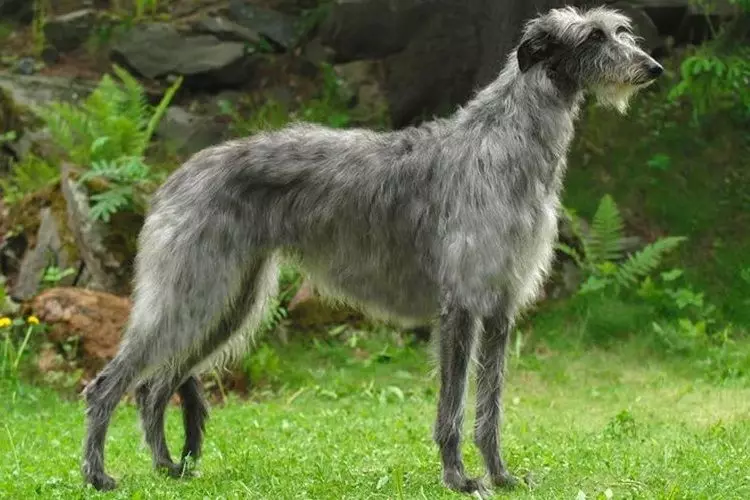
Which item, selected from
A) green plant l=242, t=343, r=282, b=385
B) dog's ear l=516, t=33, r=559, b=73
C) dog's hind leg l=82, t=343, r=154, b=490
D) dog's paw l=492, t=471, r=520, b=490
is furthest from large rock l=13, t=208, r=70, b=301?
dog's ear l=516, t=33, r=559, b=73

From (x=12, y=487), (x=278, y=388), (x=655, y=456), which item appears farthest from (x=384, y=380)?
(x=12, y=487)

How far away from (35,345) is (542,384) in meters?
4.58

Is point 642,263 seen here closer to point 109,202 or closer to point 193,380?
point 109,202

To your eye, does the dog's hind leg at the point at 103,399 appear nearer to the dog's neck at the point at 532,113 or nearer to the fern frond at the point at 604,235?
the dog's neck at the point at 532,113

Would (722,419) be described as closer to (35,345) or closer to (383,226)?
Result: (383,226)

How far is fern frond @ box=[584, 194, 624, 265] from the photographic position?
13.0 m

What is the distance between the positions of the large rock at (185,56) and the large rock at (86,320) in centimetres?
624

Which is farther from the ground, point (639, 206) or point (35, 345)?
point (639, 206)

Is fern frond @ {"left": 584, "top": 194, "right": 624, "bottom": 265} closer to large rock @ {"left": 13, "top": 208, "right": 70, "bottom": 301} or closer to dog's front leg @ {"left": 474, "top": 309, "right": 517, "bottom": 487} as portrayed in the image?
large rock @ {"left": 13, "top": 208, "right": 70, "bottom": 301}

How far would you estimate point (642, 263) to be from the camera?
12930 millimetres

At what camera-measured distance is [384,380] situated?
11805mm

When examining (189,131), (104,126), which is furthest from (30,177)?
(189,131)

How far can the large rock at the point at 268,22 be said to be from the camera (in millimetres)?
17859

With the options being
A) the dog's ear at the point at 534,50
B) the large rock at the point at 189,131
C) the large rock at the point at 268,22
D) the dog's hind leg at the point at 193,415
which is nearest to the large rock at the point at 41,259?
the large rock at the point at 189,131
